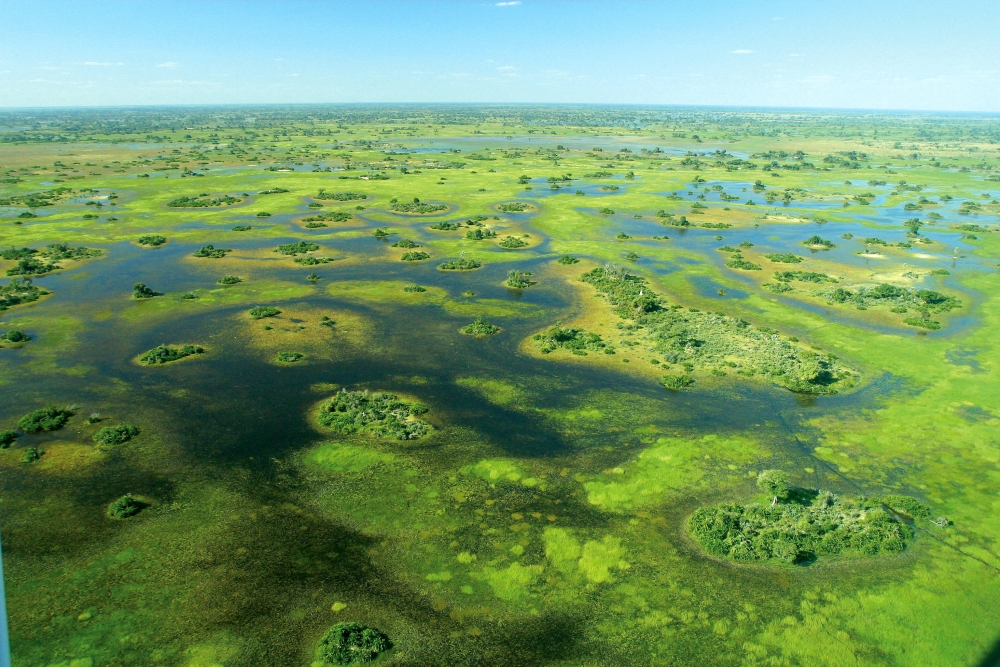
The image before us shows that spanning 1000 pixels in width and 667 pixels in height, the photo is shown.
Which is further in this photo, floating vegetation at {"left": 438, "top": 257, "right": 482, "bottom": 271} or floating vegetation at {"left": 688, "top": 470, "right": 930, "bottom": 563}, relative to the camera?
floating vegetation at {"left": 438, "top": 257, "right": 482, "bottom": 271}

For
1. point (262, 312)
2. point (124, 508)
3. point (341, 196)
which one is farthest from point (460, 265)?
point (341, 196)

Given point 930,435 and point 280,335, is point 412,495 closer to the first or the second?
point 280,335

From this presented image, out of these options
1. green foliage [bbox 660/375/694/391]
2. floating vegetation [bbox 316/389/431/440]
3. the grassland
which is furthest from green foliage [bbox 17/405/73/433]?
green foliage [bbox 660/375/694/391]

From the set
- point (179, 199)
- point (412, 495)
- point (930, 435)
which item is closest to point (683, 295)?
point (930, 435)

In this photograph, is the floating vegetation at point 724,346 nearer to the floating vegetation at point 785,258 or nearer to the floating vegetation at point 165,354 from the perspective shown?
the floating vegetation at point 785,258

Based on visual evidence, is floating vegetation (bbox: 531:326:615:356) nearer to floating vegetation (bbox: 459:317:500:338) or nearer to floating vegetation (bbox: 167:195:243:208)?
floating vegetation (bbox: 459:317:500:338)

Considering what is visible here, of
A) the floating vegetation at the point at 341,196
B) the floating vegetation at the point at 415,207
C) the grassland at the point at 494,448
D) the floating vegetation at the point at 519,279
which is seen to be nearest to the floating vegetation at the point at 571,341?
the grassland at the point at 494,448
